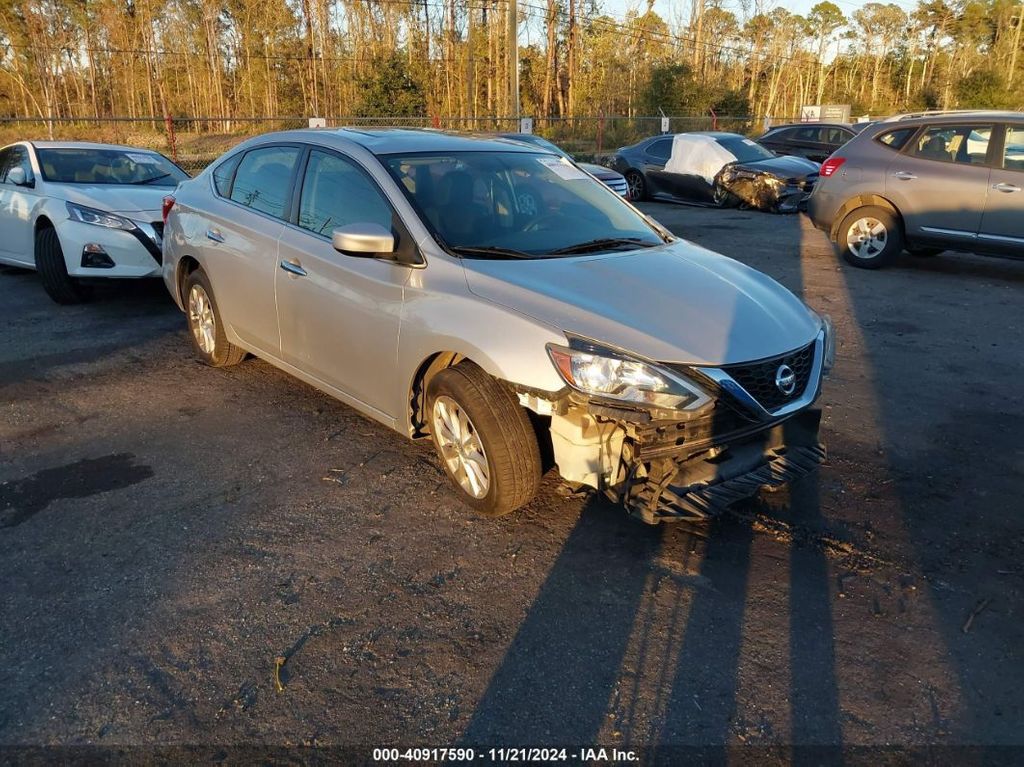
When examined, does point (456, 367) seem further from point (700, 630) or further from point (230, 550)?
point (700, 630)

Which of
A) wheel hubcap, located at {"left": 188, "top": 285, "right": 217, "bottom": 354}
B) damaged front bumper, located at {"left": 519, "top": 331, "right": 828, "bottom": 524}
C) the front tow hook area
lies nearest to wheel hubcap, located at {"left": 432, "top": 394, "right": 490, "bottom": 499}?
damaged front bumper, located at {"left": 519, "top": 331, "right": 828, "bottom": 524}

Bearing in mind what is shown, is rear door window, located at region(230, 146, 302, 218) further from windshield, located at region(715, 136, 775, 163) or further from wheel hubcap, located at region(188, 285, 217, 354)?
windshield, located at region(715, 136, 775, 163)

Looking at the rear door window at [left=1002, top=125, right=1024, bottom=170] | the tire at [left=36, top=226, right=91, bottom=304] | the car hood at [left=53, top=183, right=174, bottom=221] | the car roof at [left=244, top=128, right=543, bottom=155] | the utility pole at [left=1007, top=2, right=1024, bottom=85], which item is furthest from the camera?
the utility pole at [left=1007, top=2, right=1024, bottom=85]

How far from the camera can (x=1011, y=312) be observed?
757 cm

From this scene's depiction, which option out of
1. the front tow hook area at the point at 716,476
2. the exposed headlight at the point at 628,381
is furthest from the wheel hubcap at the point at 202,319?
the front tow hook area at the point at 716,476

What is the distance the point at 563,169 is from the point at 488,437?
213 centimetres

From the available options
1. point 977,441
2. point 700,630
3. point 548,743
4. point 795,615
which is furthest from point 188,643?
point 977,441

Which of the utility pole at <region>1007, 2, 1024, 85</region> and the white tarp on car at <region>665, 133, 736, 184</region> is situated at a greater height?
the utility pole at <region>1007, 2, 1024, 85</region>

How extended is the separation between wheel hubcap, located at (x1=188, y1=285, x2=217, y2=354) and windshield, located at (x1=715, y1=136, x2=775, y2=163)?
1214 centimetres

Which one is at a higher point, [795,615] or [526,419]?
[526,419]

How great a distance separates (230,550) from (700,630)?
2009mm

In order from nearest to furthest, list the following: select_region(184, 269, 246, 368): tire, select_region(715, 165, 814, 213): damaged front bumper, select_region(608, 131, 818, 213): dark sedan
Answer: select_region(184, 269, 246, 368): tire < select_region(715, 165, 814, 213): damaged front bumper < select_region(608, 131, 818, 213): dark sedan

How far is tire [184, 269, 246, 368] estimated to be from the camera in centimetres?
556

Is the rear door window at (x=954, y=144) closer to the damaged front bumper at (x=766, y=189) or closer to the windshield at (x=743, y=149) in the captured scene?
the damaged front bumper at (x=766, y=189)
